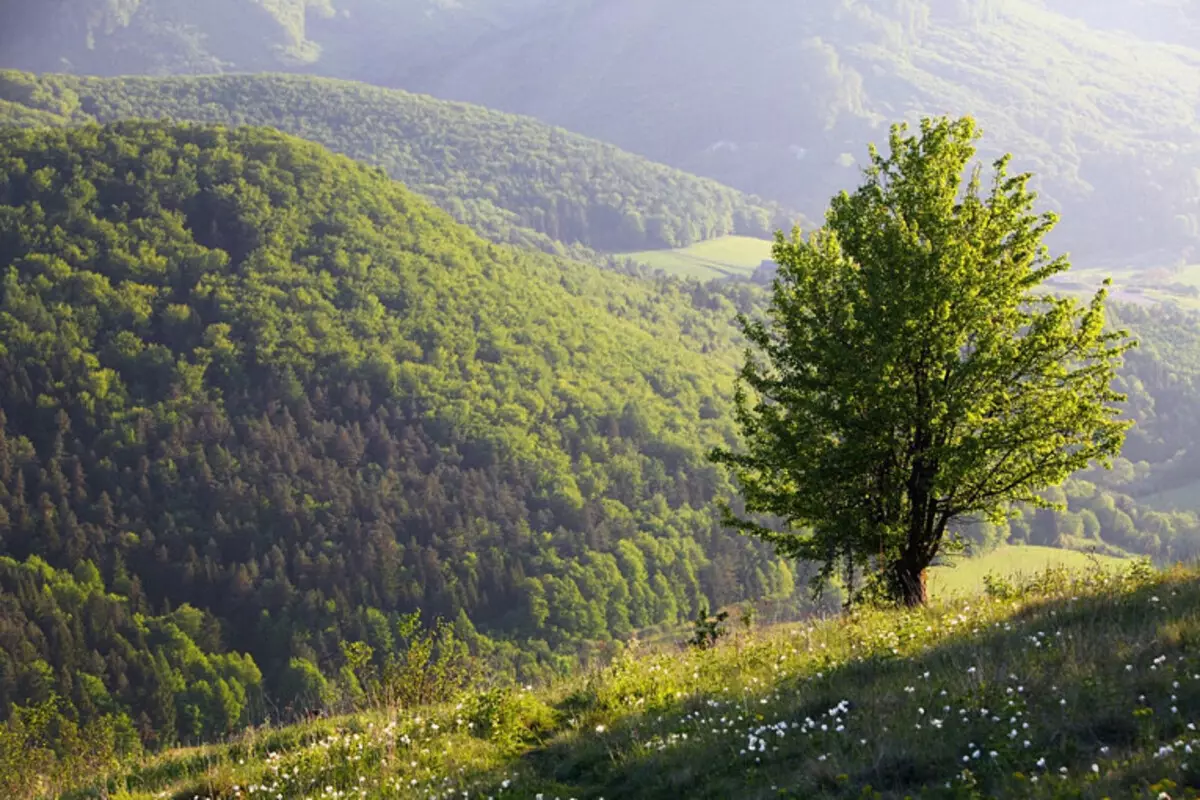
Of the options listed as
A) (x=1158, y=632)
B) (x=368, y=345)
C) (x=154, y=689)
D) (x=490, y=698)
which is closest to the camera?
(x=1158, y=632)

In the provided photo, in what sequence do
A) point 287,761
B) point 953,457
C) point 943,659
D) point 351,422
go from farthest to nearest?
point 351,422 < point 953,457 < point 287,761 < point 943,659

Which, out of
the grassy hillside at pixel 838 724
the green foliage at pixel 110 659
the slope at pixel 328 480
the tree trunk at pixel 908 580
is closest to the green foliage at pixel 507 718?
the grassy hillside at pixel 838 724

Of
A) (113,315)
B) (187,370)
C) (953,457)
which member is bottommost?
(953,457)

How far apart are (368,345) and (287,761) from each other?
191 metres

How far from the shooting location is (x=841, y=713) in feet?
29.6

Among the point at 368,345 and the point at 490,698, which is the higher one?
the point at 368,345

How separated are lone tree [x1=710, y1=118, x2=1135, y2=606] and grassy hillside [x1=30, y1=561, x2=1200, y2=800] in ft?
12.6

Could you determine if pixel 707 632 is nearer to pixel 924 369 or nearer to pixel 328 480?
pixel 924 369

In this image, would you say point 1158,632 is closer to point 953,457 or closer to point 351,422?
point 953,457

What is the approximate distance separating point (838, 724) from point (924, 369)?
9856 millimetres

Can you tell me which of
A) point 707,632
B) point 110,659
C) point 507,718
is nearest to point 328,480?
point 110,659

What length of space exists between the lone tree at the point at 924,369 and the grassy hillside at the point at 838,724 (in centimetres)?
385

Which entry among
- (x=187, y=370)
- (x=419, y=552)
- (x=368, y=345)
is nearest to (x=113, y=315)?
(x=187, y=370)

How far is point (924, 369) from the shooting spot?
55.9 feet
